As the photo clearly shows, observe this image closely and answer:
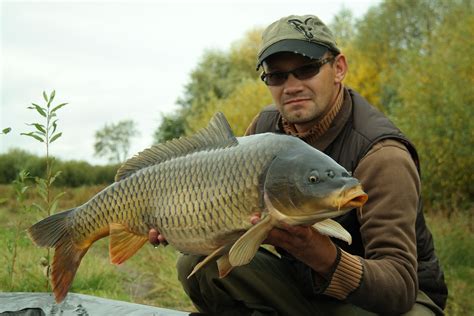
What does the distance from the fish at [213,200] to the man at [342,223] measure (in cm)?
13

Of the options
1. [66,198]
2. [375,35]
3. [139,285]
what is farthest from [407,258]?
[375,35]

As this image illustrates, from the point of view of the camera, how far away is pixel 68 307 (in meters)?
2.37

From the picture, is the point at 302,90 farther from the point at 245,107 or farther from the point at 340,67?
the point at 245,107

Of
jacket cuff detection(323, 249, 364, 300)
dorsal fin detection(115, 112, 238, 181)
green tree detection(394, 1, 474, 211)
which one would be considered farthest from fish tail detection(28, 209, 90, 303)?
green tree detection(394, 1, 474, 211)

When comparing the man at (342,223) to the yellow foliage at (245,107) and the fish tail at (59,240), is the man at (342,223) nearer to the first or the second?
the fish tail at (59,240)

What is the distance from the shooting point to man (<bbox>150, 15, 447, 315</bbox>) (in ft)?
5.85

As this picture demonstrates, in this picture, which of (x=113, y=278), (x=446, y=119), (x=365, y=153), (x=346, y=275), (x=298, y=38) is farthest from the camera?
(x=446, y=119)

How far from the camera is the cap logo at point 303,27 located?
2.05 metres

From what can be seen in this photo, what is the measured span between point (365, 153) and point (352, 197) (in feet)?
1.86

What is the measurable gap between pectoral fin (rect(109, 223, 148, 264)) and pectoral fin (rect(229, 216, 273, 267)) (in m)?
0.41

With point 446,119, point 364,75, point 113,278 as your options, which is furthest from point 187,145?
point 364,75

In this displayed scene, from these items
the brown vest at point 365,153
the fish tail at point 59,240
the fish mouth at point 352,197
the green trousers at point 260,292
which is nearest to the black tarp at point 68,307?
the green trousers at point 260,292

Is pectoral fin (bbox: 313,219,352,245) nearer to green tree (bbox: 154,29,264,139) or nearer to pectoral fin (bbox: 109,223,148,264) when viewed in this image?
pectoral fin (bbox: 109,223,148,264)

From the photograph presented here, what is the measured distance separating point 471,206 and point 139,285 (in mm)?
4303
